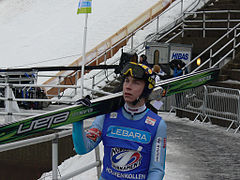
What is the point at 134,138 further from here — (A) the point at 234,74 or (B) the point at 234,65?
(B) the point at 234,65

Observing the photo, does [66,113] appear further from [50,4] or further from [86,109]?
[50,4]

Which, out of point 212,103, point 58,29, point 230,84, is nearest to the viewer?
point 212,103

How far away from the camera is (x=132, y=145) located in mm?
3430

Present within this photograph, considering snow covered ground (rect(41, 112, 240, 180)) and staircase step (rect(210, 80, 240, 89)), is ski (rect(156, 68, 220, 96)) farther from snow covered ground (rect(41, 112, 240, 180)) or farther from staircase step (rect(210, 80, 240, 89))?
staircase step (rect(210, 80, 240, 89))

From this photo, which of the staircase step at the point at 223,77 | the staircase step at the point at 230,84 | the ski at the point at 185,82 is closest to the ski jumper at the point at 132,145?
the ski at the point at 185,82

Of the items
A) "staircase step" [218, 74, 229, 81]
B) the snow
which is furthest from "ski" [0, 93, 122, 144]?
the snow

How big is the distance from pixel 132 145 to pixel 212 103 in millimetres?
11509

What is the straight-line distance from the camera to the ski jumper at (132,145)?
3.40 meters

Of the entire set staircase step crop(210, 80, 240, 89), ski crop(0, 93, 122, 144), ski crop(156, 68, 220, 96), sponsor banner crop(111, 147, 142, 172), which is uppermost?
ski crop(156, 68, 220, 96)

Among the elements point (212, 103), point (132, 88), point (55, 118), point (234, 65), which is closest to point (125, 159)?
point (132, 88)

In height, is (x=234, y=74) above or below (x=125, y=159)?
above

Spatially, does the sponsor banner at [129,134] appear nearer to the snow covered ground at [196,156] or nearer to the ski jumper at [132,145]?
the ski jumper at [132,145]

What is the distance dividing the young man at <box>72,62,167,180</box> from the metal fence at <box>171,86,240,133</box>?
10.1 metres

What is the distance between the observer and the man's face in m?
3.40
